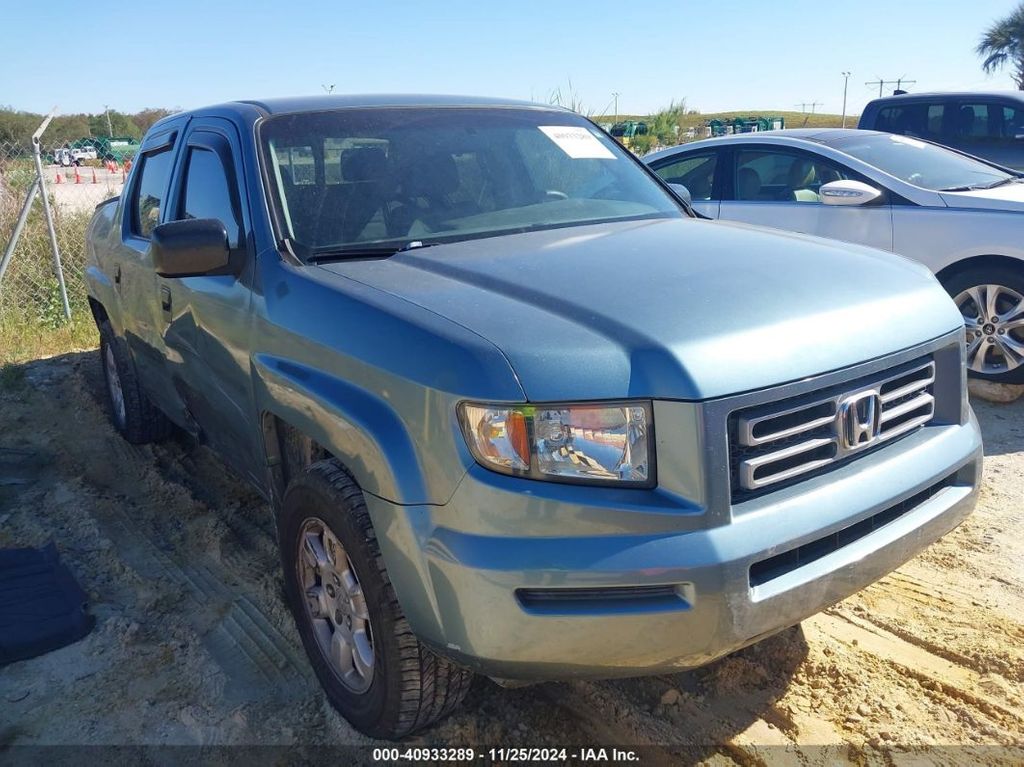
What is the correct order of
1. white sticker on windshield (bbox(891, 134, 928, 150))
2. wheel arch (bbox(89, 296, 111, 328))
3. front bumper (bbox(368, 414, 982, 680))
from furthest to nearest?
white sticker on windshield (bbox(891, 134, 928, 150)) → wheel arch (bbox(89, 296, 111, 328)) → front bumper (bbox(368, 414, 982, 680))

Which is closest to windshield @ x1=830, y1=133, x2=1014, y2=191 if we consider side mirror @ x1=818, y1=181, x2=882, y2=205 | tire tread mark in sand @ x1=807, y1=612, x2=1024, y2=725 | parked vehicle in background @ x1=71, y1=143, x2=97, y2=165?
side mirror @ x1=818, y1=181, x2=882, y2=205

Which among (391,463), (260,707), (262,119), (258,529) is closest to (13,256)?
(258,529)

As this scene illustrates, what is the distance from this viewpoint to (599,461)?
207cm

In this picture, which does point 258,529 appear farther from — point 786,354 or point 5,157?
point 5,157

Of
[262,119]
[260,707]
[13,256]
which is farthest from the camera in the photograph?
[13,256]

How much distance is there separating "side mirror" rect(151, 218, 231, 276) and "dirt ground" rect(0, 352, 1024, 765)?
4.49 ft

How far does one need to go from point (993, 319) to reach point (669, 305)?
411 cm

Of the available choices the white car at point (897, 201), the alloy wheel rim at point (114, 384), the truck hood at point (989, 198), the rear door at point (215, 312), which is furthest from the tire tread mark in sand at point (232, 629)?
the truck hood at point (989, 198)

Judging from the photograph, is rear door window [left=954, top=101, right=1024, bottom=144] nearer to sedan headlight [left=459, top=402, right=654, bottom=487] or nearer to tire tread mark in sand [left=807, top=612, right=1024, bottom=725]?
tire tread mark in sand [left=807, top=612, right=1024, bottom=725]

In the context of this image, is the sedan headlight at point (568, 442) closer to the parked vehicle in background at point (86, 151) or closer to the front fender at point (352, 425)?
the front fender at point (352, 425)

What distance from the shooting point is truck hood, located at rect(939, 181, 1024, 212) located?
548cm

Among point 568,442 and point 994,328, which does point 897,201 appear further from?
point 568,442

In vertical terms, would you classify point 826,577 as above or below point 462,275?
below

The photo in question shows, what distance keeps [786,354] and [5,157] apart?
970 cm
